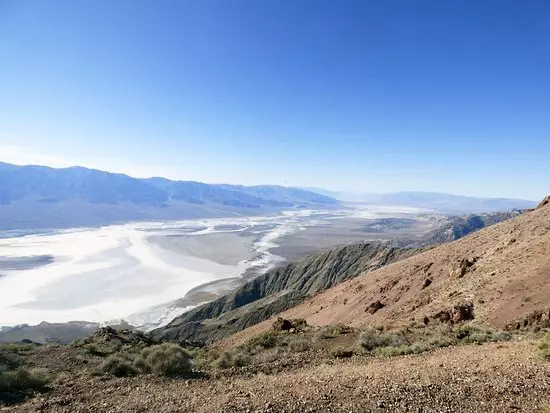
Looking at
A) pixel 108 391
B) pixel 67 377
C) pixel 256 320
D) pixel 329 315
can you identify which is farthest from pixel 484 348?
pixel 256 320

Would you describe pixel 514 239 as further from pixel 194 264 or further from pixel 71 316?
pixel 194 264

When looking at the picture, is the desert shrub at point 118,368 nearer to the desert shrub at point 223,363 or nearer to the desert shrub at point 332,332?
the desert shrub at point 223,363

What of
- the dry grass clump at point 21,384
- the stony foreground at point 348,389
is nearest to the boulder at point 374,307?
the stony foreground at point 348,389

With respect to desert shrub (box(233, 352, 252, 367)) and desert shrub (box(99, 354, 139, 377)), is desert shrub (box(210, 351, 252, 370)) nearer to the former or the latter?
desert shrub (box(233, 352, 252, 367))

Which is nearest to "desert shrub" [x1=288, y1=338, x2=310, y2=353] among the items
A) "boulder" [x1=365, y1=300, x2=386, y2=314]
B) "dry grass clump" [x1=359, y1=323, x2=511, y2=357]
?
"dry grass clump" [x1=359, y1=323, x2=511, y2=357]

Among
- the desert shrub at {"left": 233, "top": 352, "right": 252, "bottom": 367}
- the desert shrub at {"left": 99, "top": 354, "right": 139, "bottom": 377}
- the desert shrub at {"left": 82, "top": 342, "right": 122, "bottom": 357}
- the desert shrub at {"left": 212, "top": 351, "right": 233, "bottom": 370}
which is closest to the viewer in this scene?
the desert shrub at {"left": 99, "top": 354, "right": 139, "bottom": 377}

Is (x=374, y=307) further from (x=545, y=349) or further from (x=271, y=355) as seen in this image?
(x=545, y=349)
